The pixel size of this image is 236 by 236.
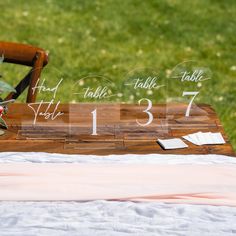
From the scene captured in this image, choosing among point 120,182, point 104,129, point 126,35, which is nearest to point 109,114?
point 104,129

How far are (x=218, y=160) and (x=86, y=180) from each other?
629 millimetres

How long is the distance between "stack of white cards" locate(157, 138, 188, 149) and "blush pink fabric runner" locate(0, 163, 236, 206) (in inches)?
9.6

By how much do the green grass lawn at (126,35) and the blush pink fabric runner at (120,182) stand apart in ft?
11.9

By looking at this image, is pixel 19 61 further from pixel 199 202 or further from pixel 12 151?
pixel 199 202

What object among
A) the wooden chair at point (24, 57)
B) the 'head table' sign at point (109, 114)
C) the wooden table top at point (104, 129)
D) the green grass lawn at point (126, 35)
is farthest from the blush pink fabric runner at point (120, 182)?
the green grass lawn at point (126, 35)

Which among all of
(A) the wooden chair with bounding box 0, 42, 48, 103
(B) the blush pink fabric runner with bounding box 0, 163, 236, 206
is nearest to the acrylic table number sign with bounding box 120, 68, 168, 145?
(B) the blush pink fabric runner with bounding box 0, 163, 236, 206

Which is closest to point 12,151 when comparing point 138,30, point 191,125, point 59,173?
point 59,173

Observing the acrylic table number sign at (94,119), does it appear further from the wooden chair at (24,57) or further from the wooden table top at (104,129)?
the wooden chair at (24,57)

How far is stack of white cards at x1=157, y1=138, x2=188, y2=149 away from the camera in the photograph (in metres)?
3.08

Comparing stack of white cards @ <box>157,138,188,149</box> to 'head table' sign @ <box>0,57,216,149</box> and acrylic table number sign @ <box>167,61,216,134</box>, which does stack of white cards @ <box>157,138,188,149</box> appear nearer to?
'head table' sign @ <box>0,57,216,149</box>

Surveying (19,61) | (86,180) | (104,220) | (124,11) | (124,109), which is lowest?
(104,220)

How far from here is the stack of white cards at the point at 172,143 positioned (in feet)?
10.1

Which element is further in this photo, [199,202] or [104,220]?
[199,202]

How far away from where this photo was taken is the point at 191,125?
3365 mm
